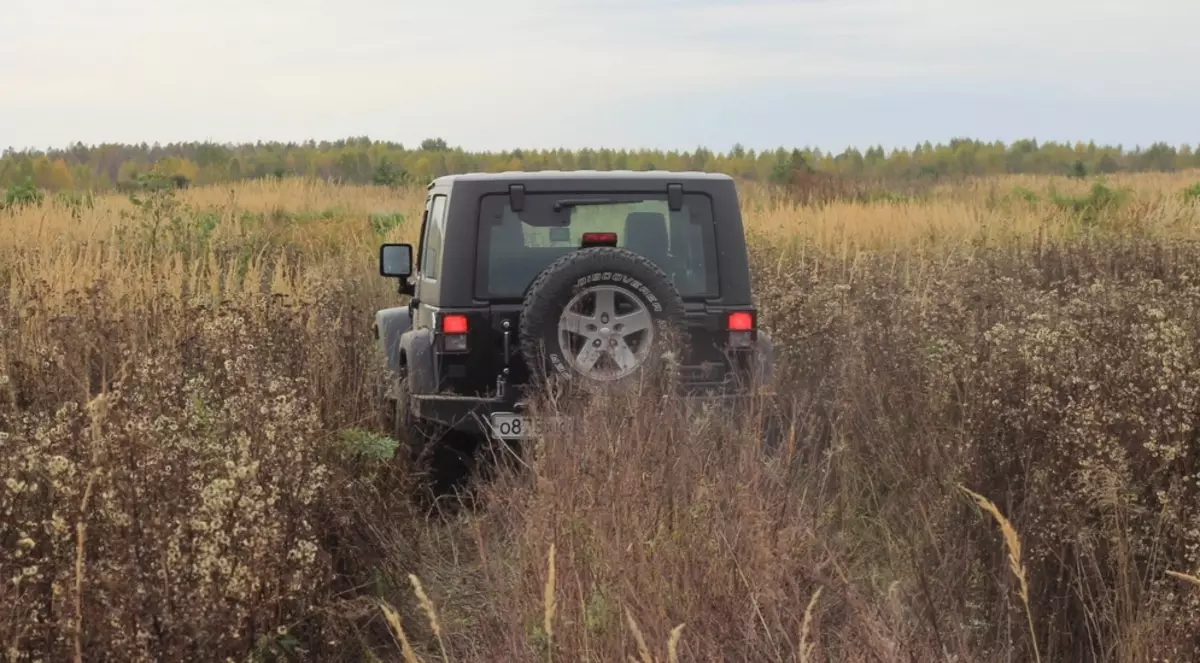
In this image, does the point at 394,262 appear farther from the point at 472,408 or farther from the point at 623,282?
the point at 623,282

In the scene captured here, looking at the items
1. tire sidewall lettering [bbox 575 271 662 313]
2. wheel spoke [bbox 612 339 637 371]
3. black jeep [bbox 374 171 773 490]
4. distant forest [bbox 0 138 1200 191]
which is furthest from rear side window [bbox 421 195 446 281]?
distant forest [bbox 0 138 1200 191]

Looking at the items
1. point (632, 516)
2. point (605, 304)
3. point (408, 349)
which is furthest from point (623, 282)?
point (632, 516)

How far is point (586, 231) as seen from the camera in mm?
6105

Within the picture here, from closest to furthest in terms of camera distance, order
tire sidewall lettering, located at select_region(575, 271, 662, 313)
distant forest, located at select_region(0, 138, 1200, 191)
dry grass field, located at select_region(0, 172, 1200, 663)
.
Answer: dry grass field, located at select_region(0, 172, 1200, 663)
tire sidewall lettering, located at select_region(575, 271, 662, 313)
distant forest, located at select_region(0, 138, 1200, 191)

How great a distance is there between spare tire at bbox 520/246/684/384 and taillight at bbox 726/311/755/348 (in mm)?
631

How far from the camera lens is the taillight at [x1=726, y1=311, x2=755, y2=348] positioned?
6.11m

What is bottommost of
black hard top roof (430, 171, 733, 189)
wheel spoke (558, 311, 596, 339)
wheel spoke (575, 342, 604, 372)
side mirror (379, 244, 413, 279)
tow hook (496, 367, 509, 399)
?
tow hook (496, 367, 509, 399)

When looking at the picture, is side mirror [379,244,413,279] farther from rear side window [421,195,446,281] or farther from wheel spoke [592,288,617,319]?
wheel spoke [592,288,617,319]

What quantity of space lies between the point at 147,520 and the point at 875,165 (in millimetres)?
69326

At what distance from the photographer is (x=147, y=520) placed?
11.7 ft

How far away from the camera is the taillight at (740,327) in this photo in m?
6.11

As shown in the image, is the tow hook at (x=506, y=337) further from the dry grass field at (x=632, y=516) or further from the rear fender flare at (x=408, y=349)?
the dry grass field at (x=632, y=516)

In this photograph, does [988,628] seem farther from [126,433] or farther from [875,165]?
[875,165]

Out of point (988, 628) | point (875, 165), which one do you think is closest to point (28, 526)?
point (988, 628)
